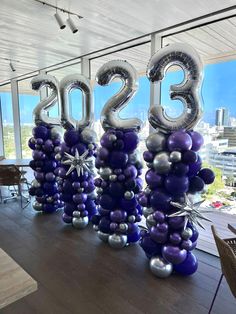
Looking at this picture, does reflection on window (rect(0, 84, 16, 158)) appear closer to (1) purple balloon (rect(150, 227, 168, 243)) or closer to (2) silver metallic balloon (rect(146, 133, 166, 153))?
(2) silver metallic balloon (rect(146, 133, 166, 153))

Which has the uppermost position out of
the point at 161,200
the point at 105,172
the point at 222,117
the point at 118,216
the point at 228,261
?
the point at 222,117

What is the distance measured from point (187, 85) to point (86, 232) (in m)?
2.48

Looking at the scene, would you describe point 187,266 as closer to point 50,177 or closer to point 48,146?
point 50,177

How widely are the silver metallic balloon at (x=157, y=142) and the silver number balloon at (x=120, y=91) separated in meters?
0.56

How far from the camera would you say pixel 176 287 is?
2377mm

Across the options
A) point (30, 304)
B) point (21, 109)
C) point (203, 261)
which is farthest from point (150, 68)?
point (21, 109)

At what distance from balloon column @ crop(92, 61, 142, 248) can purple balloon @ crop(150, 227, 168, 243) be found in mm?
597

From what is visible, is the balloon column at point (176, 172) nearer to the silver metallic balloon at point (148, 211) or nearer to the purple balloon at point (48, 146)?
the silver metallic balloon at point (148, 211)

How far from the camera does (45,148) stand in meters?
4.01

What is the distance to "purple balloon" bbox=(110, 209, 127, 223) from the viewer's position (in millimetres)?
3006

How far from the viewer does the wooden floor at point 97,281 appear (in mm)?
2119

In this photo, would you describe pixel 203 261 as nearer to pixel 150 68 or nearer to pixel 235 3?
pixel 150 68

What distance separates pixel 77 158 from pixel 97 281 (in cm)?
163

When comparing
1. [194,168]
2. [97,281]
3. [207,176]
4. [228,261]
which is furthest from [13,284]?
[207,176]
